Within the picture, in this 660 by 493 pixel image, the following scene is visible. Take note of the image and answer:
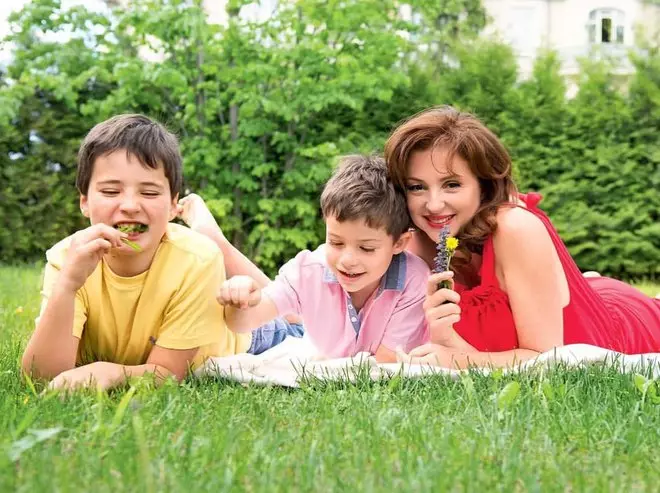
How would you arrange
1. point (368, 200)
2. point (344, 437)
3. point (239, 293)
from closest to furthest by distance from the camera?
1. point (344, 437)
2. point (239, 293)
3. point (368, 200)

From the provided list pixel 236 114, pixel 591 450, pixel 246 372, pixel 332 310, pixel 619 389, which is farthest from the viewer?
pixel 236 114

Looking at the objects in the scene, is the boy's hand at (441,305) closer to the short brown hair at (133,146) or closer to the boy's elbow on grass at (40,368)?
the short brown hair at (133,146)

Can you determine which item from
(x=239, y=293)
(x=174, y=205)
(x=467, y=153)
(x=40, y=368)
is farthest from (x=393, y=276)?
(x=40, y=368)

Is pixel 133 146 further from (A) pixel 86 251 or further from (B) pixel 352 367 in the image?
(B) pixel 352 367

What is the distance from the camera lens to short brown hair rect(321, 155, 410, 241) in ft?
11.7

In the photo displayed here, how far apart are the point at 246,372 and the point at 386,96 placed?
7.25 meters

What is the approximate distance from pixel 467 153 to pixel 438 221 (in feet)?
1.01

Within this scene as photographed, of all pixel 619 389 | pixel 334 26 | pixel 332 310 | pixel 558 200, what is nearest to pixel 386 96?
pixel 334 26

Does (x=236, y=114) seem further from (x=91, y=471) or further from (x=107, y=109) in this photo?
(x=91, y=471)

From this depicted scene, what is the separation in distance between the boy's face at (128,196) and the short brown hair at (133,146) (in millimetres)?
29

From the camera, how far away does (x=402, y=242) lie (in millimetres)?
3730

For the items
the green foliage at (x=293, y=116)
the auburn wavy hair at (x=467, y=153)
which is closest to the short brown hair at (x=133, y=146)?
the auburn wavy hair at (x=467, y=153)

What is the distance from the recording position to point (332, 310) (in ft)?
12.6

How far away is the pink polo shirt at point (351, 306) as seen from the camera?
3.76 metres
